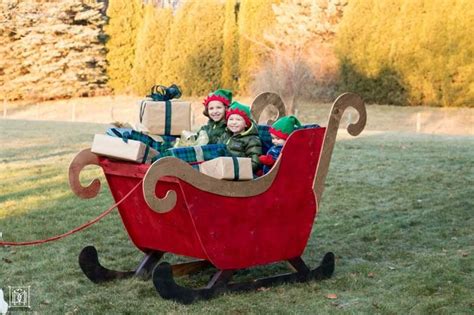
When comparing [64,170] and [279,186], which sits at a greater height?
[279,186]

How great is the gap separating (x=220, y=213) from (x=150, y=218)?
49cm

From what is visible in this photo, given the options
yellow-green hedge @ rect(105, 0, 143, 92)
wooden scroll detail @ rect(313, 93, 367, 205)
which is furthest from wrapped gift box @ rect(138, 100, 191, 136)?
yellow-green hedge @ rect(105, 0, 143, 92)

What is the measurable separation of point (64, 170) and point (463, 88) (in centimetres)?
1486

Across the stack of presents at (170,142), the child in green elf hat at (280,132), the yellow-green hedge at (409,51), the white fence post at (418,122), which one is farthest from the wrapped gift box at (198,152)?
the yellow-green hedge at (409,51)

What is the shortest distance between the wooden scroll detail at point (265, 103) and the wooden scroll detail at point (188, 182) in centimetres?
138

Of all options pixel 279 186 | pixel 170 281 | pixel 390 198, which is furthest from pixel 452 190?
pixel 170 281

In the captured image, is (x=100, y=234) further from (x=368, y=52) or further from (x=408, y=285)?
(x=368, y=52)

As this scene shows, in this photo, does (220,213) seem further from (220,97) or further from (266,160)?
(220,97)

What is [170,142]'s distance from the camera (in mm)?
4887

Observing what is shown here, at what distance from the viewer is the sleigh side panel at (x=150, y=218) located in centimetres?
423

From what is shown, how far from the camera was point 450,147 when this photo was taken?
13.0 meters

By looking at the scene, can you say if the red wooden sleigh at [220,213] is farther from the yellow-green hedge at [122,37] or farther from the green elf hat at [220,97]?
the yellow-green hedge at [122,37]

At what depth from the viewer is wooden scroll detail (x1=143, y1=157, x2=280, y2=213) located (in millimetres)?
3924

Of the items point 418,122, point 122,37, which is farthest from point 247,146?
point 122,37
